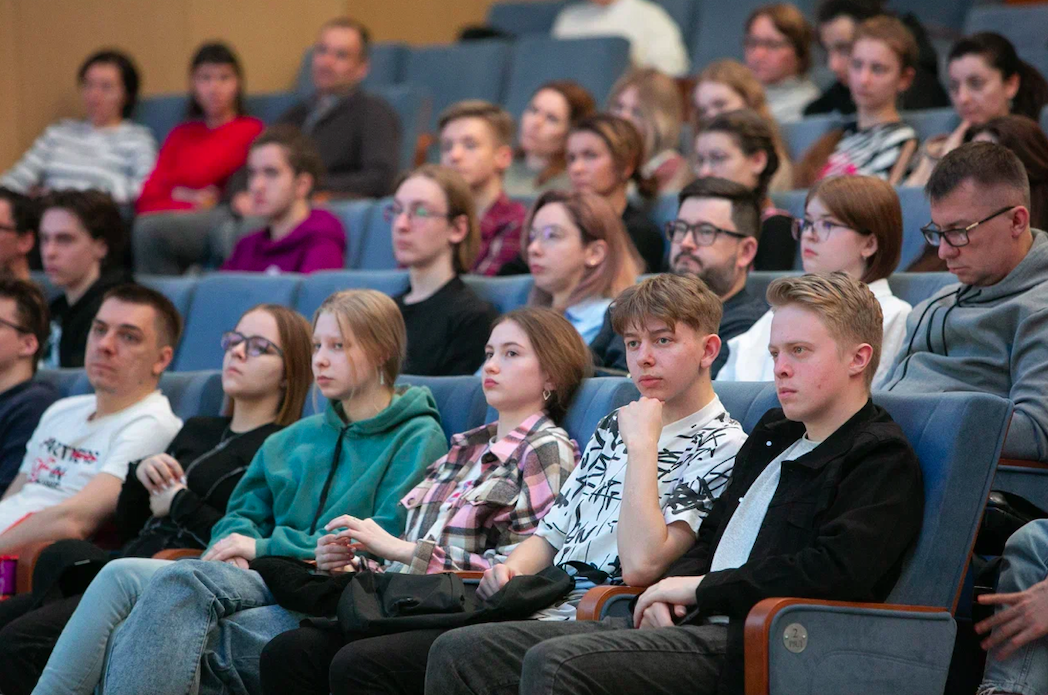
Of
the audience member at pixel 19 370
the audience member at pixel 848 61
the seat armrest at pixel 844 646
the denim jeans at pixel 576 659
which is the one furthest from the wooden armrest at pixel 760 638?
the audience member at pixel 848 61

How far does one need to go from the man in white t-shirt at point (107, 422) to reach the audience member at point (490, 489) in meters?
0.90

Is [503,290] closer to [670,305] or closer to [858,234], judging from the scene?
[858,234]

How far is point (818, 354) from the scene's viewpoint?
218 cm

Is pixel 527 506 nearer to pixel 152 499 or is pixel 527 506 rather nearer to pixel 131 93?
pixel 152 499

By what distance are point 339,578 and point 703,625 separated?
794 millimetres

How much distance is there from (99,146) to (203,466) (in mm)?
3334

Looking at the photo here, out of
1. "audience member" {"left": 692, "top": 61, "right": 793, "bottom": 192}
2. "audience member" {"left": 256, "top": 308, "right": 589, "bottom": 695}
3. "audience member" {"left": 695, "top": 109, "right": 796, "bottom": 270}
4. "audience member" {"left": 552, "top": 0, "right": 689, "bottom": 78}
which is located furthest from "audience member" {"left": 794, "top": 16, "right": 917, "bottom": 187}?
"audience member" {"left": 256, "top": 308, "right": 589, "bottom": 695}

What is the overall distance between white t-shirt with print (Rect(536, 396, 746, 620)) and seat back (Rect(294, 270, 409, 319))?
1.56 metres

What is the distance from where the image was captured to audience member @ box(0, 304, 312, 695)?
9.98 feet

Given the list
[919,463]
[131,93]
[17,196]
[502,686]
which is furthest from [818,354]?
[131,93]

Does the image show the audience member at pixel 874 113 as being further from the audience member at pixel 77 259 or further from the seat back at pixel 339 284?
the audience member at pixel 77 259

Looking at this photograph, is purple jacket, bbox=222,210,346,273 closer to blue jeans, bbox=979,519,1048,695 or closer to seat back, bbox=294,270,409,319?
seat back, bbox=294,270,409,319

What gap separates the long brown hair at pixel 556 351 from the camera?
2842mm

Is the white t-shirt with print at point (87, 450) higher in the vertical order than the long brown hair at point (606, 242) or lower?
lower
